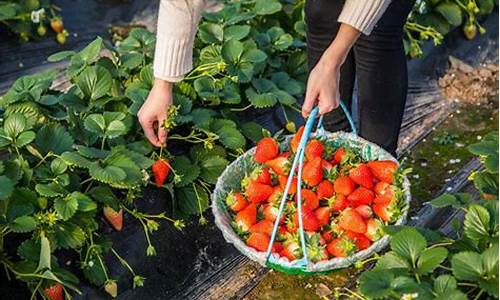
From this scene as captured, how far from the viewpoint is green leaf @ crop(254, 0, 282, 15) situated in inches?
119

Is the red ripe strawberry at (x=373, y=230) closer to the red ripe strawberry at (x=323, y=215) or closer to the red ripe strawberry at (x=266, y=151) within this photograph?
the red ripe strawberry at (x=323, y=215)

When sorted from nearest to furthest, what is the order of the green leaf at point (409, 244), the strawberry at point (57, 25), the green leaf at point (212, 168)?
the green leaf at point (409, 244)
the green leaf at point (212, 168)
the strawberry at point (57, 25)

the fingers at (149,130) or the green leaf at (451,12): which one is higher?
the fingers at (149,130)

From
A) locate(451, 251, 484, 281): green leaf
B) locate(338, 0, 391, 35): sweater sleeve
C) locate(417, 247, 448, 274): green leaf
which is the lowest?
locate(417, 247, 448, 274): green leaf

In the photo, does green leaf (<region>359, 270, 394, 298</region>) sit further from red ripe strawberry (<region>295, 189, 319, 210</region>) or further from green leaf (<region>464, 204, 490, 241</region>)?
red ripe strawberry (<region>295, 189, 319, 210</region>)

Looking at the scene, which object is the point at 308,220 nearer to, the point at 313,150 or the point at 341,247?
the point at 341,247

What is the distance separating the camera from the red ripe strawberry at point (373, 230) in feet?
6.85

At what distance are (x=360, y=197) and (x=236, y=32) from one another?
35.6 inches

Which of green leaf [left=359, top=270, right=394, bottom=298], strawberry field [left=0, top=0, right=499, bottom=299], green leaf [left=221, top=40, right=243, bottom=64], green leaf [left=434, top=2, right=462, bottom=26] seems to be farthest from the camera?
green leaf [left=434, top=2, right=462, bottom=26]

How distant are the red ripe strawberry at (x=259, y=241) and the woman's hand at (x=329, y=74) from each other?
1.09ft

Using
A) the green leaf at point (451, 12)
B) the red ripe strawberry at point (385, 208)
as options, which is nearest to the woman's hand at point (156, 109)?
the red ripe strawberry at point (385, 208)

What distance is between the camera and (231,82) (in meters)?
2.71

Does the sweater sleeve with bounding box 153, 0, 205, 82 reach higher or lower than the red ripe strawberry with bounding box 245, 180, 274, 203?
higher

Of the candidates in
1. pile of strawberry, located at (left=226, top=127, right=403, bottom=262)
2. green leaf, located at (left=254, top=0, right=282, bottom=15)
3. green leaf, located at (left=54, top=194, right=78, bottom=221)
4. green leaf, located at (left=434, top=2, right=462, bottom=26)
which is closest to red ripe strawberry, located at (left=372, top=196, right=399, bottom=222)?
pile of strawberry, located at (left=226, top=127, right=403, bottom=262)
